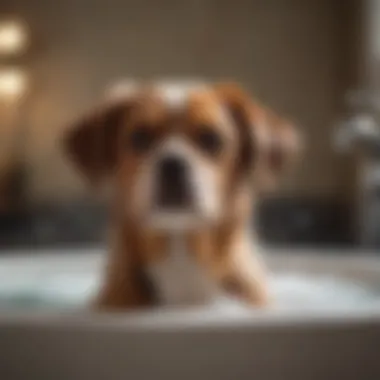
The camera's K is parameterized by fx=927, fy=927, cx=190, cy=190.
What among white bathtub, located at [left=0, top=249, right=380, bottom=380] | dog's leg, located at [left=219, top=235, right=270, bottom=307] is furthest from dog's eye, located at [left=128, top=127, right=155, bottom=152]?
white bathtub, located at [left=0, top=249, right=380, bottom=380]

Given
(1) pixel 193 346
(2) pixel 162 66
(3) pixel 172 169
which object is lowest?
(1) pixel 193 346

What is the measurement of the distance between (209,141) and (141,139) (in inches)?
2.1

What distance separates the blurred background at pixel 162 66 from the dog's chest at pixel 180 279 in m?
0.58

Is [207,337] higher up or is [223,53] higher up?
[223,53]

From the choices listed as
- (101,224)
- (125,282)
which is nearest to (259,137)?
(125,282)

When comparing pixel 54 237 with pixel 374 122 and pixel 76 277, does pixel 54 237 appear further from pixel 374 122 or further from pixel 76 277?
pixel 374 122

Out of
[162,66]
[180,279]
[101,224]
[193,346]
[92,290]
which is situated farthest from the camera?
[162,66]

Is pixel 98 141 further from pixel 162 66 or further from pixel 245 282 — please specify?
pixel 162 66

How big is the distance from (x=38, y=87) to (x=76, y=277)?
0.57m

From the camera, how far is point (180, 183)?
0.72 metres

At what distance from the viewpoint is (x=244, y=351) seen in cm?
51

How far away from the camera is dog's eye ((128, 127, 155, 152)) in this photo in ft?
2.34

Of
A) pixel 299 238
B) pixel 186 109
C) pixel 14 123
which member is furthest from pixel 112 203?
pixel 14 123

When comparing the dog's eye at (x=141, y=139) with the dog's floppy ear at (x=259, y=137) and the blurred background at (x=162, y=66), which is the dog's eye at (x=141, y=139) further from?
the blurred background at (x=162, y=66)
